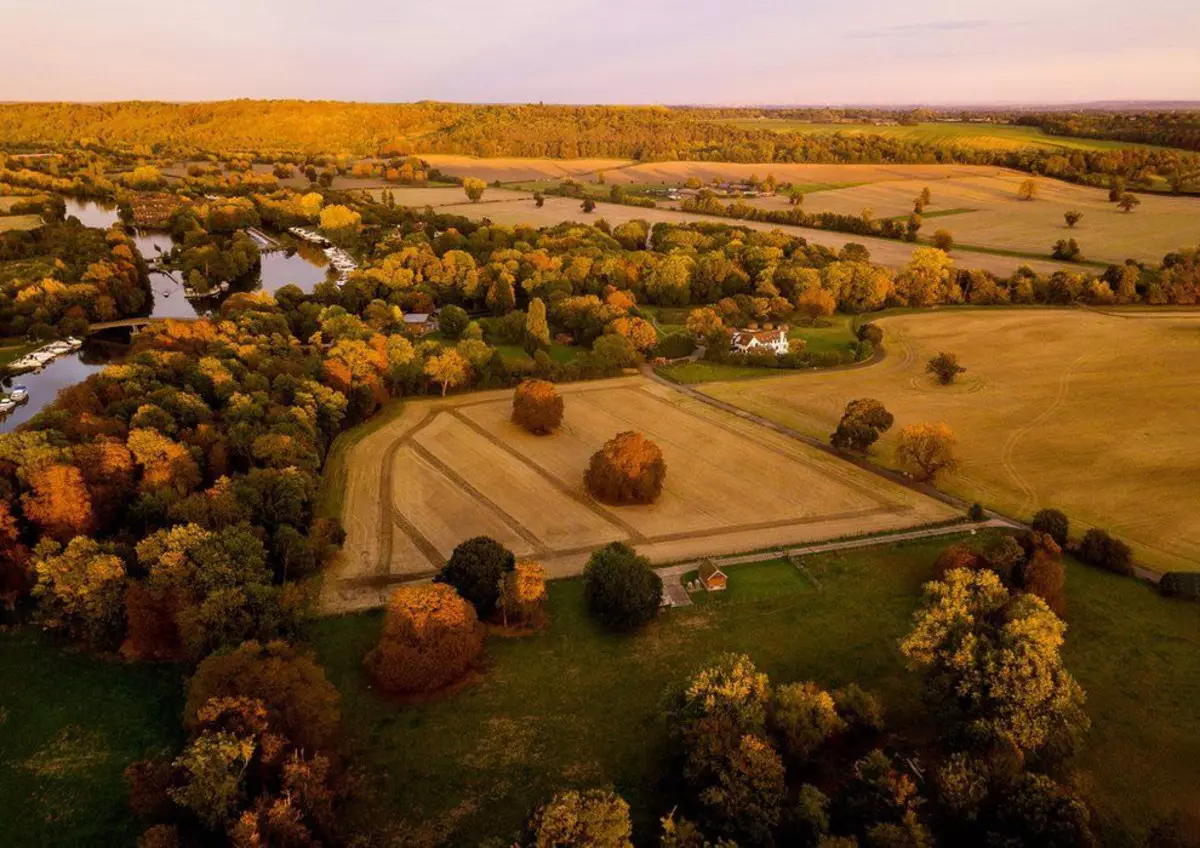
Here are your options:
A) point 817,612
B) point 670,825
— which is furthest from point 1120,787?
point 670,825

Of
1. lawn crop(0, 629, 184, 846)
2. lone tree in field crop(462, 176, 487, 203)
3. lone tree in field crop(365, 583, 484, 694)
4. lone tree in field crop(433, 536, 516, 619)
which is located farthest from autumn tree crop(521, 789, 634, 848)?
lone tree in field crop(462, 176, 487, 203)

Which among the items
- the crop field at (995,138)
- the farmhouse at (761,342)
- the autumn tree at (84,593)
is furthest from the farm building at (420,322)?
the crop field at (995,138)

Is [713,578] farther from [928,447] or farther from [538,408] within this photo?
[538,408]

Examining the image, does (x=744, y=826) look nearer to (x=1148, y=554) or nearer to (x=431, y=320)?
(x=1148, y=554)

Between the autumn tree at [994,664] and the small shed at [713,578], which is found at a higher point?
the autumn tree at [994,664]

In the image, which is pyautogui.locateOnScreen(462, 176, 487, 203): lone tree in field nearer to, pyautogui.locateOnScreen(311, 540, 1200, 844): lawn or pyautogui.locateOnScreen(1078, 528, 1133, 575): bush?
pyautogui.locateOnScreen(311, 540, 1200, 844): lawn

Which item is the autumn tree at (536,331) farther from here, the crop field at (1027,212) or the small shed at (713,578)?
the crop field at (1027,212)
